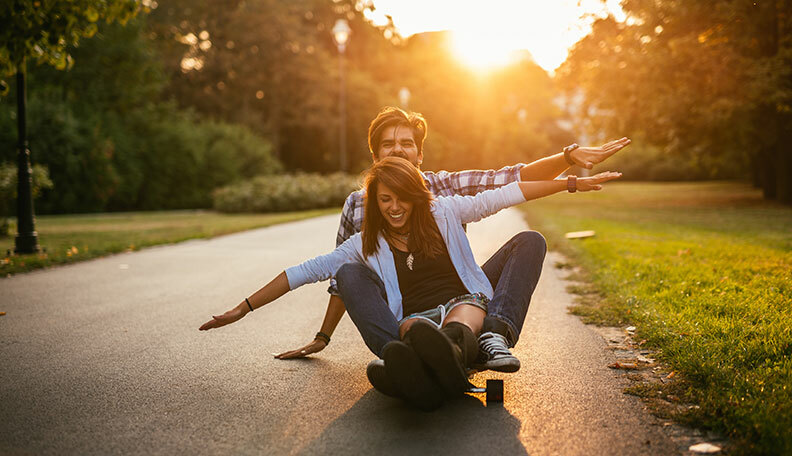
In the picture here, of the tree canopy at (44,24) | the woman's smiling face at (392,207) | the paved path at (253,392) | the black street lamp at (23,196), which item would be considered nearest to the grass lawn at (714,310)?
the paved path at (253,392)

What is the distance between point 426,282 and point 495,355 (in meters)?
0.70

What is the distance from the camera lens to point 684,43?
1842cm

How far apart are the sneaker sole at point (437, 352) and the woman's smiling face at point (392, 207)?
0.91 meters

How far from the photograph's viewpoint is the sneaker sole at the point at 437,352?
302cm

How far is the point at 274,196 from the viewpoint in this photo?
23547mm

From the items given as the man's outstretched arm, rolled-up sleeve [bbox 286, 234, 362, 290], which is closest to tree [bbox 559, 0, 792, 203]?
the man's outstretched arm

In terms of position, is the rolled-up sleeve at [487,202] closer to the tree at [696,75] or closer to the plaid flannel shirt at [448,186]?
the plaid flannel shirt at [448,186]

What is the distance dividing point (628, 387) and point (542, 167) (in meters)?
1.43

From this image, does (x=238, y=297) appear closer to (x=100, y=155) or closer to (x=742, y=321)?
(x=742, y=321)

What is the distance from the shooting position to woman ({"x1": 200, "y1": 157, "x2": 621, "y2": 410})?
3719 mm

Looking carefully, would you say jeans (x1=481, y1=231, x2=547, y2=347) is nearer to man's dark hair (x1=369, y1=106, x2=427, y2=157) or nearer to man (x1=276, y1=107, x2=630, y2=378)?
man (x1=276, y1=107, x2=630, y2=378)

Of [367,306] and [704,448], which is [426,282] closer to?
[367,306]

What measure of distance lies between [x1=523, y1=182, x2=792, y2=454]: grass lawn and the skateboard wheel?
86 centimetres

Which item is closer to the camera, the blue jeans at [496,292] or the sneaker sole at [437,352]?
the sneaker sole at [437,352]
